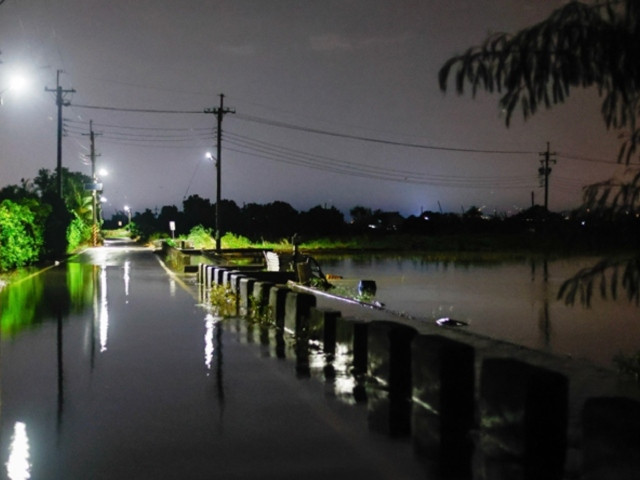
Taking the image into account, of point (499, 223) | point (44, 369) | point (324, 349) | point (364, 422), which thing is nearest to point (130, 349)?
point (44, 369)

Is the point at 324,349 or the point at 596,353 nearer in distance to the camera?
the point at 324,349

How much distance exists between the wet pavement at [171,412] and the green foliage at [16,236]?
52.8 feet

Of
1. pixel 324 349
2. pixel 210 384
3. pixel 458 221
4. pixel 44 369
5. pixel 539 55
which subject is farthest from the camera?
pixel 458 221

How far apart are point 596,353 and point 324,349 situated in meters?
6.00

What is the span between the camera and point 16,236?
3256 cm

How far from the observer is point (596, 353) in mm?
15711

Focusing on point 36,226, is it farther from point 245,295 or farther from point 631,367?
point 631,367

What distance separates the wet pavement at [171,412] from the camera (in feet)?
21.5

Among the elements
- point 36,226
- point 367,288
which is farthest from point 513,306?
point 36,226

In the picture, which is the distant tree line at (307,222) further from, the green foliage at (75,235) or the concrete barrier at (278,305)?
the concrete barrier at (278,305)

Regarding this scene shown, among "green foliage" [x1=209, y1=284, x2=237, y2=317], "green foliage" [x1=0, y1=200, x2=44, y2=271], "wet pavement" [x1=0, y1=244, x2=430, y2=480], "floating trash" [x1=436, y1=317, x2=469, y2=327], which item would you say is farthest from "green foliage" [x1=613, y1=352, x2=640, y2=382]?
"green foliage" [x1=0, y1=200, x2=44, y2=271]

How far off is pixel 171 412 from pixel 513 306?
1705 cm

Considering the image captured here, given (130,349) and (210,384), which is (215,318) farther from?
(210,384)

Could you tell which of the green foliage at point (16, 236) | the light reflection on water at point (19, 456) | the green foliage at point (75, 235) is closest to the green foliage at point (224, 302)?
the light reflection on water at point (19, 456)
